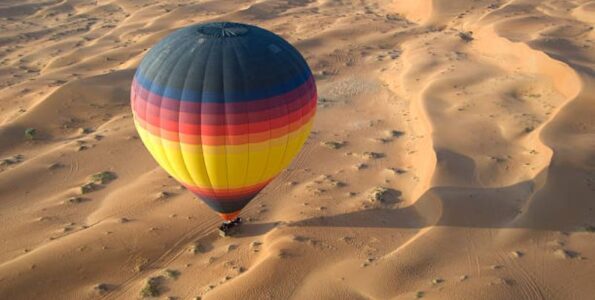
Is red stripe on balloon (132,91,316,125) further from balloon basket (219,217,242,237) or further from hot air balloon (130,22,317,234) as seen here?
balloon basket (219,217,242,237)

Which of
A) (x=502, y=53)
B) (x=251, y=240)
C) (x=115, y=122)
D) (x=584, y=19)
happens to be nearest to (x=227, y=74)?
(x=251, y=240)

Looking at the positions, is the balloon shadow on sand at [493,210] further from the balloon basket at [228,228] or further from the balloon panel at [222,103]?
the balloon panel at [222,103]

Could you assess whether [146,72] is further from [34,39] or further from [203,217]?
[34,39]

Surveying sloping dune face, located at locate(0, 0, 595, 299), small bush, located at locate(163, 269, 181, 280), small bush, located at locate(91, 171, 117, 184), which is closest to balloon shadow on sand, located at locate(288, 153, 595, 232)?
sloping dune face, located at locate(0, 0, 595, 299)

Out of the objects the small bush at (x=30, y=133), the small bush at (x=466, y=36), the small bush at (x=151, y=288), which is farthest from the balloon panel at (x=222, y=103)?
the small bush at (x=466, y=36)

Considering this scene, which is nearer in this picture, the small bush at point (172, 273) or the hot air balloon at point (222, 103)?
the hot air balloon at point (222, 103)

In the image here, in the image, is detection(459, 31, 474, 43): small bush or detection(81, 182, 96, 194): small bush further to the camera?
detection(459, 31, 474, 43): small bush

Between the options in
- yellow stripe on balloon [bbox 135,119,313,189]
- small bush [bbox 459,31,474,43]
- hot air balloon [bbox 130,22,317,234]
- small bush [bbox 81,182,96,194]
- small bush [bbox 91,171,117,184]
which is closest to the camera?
hot air balloon [bbox 130,22,317,234]
